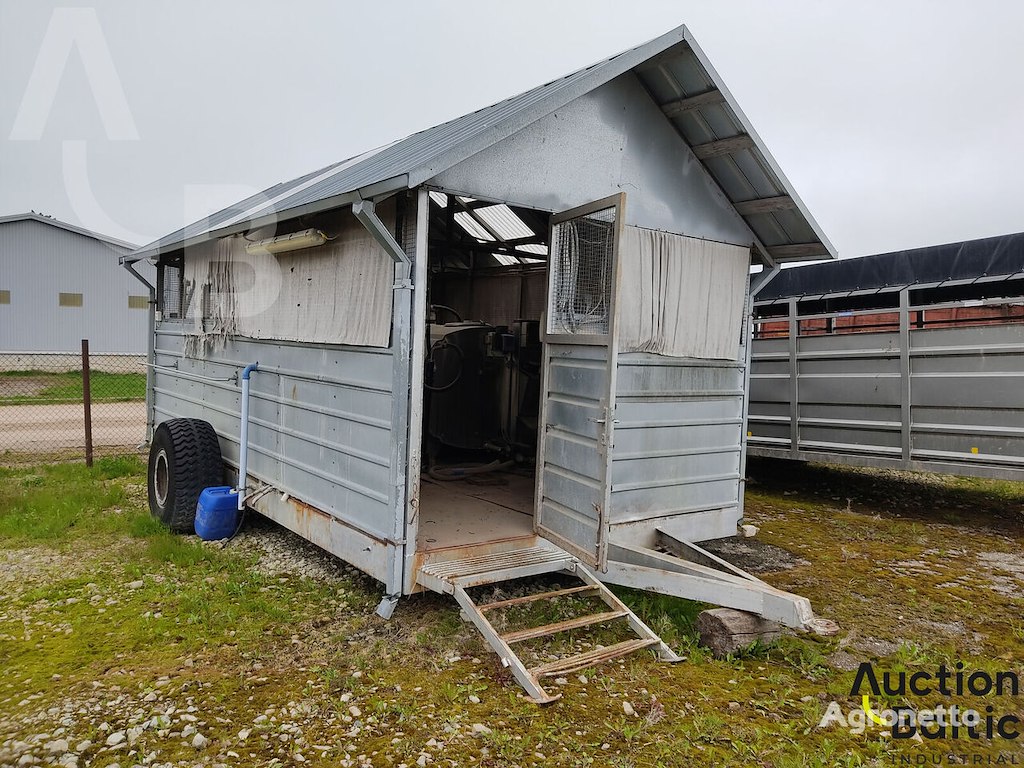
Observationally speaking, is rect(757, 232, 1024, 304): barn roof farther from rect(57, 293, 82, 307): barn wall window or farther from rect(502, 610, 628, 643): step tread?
rect(57, 293, 82, 307): barn wall window

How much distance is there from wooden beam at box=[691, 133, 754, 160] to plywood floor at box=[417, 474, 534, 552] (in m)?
2.95

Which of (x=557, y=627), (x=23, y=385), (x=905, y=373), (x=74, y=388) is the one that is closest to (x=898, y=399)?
(x=905, y=373)

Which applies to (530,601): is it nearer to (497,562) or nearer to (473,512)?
(497,562)

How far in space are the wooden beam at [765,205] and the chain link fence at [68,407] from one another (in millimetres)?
7402

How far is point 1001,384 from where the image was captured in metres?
6.21

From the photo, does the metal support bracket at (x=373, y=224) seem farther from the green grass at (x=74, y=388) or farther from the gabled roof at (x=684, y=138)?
the green grass at (x=74, y=388)

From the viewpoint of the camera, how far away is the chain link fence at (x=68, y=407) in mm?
9200

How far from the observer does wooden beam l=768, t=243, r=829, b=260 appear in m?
5.26

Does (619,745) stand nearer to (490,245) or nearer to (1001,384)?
(1001,384)

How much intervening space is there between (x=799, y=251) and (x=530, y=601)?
3.40m

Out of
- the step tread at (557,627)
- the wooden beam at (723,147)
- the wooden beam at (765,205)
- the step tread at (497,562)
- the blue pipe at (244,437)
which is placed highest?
the wooden beam at (723,147)

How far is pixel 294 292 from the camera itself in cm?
525

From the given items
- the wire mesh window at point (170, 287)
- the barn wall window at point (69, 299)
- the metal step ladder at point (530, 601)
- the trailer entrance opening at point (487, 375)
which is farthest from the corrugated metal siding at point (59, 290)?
the metal step ladder at point (530, 601)

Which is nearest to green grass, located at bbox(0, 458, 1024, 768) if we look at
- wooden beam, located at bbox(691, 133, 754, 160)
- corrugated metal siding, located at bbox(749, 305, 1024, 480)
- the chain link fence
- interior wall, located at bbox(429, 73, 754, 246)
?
corrugated metal siding, located at bbox(749, 305, 1024, 480)
